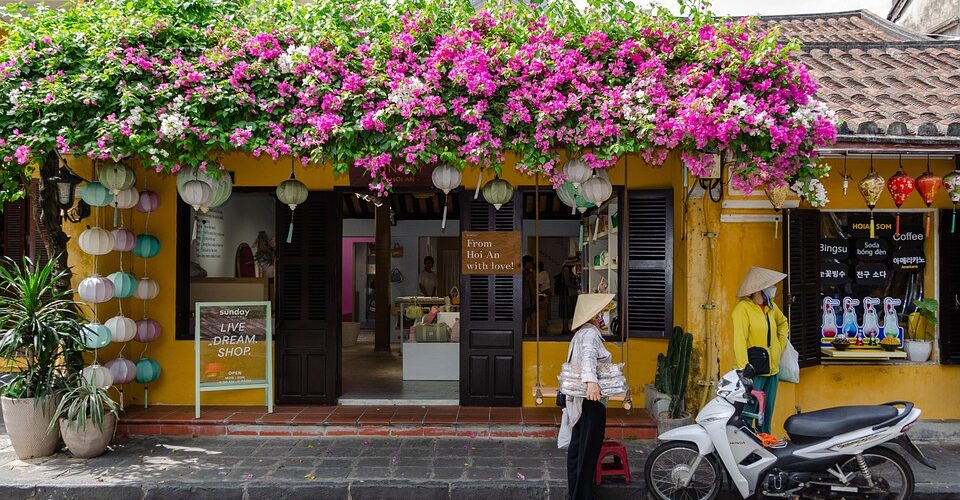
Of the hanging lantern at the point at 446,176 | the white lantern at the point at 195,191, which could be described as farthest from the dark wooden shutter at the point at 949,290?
the white lantern at the point at 195,191

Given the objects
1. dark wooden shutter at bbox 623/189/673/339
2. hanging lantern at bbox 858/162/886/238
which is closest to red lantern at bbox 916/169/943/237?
hanging lantern at bbox 858/162/886/238

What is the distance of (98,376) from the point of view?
23.6 feet

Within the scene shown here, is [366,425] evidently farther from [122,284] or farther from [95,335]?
[122,284]

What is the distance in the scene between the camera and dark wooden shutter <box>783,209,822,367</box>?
7691 millimetres

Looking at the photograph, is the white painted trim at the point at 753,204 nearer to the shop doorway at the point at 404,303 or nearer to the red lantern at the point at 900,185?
the red lantern at the point at 900,185

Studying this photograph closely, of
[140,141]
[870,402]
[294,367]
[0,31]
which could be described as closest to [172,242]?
[294,367]

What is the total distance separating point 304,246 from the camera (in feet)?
28.8

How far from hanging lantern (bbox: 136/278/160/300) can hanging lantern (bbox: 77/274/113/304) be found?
70 cm

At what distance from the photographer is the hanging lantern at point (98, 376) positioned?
23.3 ft

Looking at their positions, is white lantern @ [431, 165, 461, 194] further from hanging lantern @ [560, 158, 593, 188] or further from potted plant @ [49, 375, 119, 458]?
potted plant @ [49, 375, 119, 458]

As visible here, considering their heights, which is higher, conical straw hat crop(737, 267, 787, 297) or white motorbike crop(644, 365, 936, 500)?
conical straw hat crop(737, 267, 787, 297)

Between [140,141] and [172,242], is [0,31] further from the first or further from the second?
[140,141]

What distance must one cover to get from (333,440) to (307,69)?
13.6 feet

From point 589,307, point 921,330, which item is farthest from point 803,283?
point 589,307
